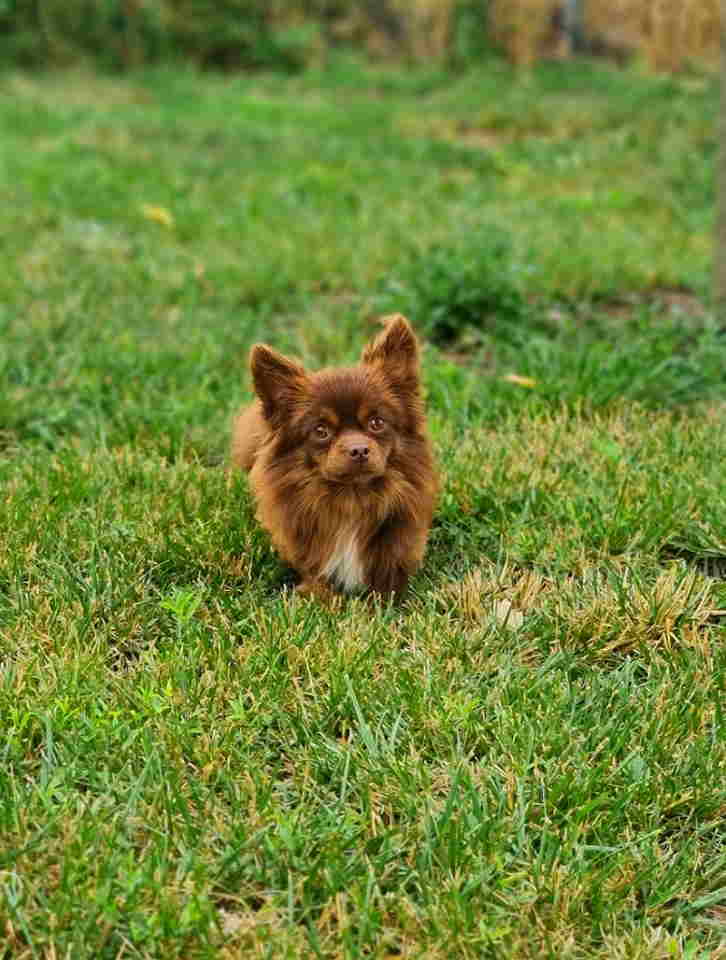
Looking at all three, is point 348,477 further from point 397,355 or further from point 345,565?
point 397,355

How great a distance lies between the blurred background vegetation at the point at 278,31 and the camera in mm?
15586

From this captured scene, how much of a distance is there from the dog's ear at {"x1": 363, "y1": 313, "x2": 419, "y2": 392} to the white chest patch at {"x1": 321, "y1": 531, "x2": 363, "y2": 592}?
511mm

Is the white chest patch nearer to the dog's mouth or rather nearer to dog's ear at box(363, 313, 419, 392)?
the dog's mouth

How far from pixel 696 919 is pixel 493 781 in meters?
0.55

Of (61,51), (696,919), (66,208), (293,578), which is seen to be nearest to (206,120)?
(66,208)

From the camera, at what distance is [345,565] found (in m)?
3.66

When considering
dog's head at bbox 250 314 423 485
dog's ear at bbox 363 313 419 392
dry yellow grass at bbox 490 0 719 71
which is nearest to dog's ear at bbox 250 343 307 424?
dog's head at bbox 250 314 423 485

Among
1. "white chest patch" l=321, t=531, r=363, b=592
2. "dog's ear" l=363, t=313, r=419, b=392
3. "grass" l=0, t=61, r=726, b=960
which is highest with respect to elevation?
"dog's ear" l=363, t=313, r=419, b=392

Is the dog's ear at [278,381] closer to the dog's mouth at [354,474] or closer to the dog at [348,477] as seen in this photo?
the dog at [348,477]

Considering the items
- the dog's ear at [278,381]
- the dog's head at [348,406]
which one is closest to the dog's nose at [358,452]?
the dog's head at [348,406]

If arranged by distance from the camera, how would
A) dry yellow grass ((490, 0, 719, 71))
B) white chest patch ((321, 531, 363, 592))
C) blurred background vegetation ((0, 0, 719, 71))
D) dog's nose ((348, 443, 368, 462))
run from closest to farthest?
1. dog's nose ((348, 443, 368, 462))
2. white chest patch ((321, 531, 363, 592))
3. dry yellow grass ((490, 0, 719, 71))
4. blurred background vegetation ((0, 0, 719, 71))

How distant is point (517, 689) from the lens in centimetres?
321

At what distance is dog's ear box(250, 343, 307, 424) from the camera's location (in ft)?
11.8

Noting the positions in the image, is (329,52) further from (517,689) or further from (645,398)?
(517,689)
